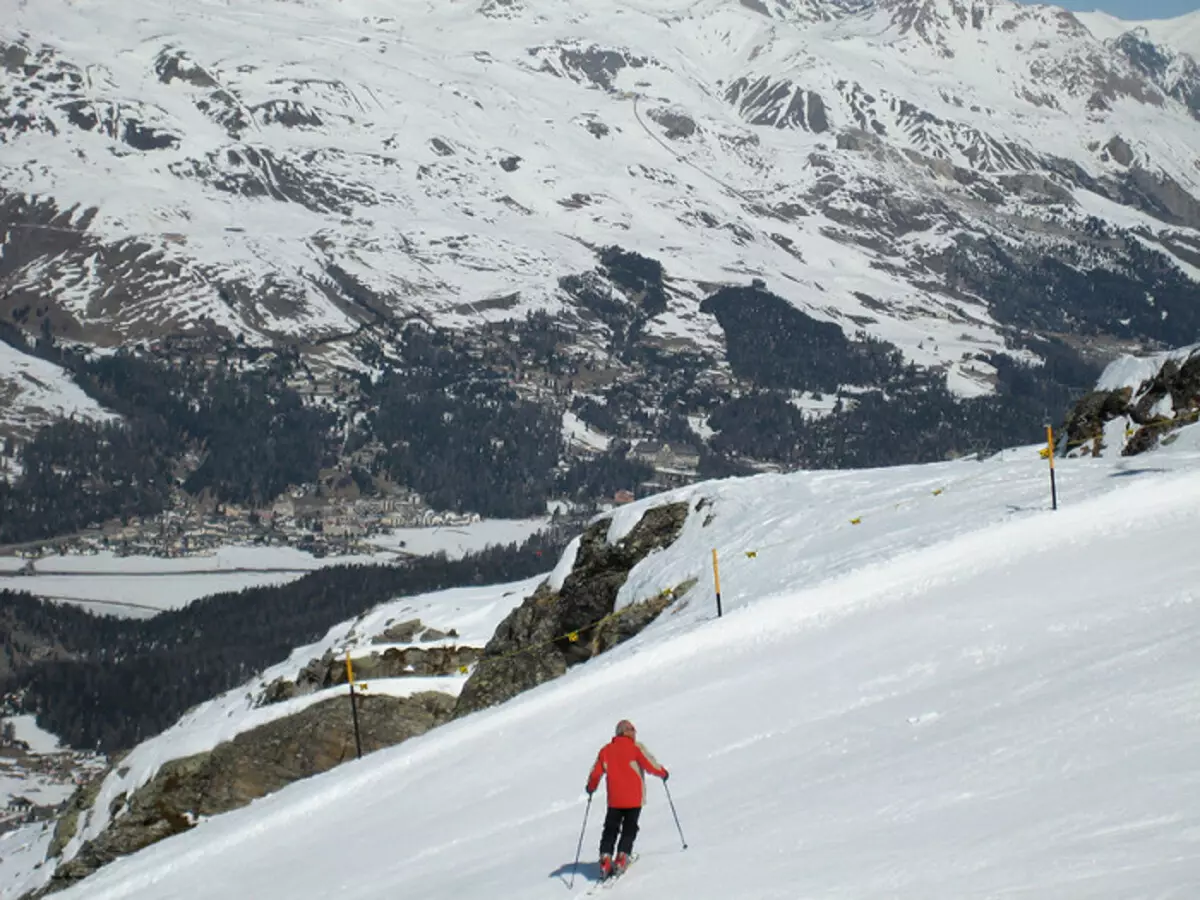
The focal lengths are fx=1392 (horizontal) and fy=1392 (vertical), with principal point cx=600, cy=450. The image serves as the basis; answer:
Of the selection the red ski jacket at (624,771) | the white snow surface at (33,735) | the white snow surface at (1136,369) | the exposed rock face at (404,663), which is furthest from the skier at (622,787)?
the white snow surface at (33,735)

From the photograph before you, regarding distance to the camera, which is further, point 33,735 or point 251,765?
point 33,735

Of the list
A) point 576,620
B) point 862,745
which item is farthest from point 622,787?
point 576,620

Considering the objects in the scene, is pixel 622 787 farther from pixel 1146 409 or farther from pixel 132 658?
pixel 132 658

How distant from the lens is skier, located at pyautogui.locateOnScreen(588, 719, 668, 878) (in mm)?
15969

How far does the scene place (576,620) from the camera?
4212 cm

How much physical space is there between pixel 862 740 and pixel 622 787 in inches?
189

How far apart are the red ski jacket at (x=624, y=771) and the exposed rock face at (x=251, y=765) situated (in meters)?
23.3

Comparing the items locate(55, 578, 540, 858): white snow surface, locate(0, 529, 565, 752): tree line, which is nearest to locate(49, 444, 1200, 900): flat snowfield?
locate(55, 578, 540, 858): white snow surface

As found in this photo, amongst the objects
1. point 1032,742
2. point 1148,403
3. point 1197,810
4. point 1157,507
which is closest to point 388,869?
point 1032,742

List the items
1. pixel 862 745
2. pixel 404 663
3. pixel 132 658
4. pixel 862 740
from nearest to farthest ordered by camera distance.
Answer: pixel 862 745 → pixel 862 740 → pixel 404 663 → pixel 132 658

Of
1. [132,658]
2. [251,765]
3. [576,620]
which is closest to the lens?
[251,765]

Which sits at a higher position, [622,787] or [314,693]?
[622,787]

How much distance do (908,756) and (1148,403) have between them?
26265 mm

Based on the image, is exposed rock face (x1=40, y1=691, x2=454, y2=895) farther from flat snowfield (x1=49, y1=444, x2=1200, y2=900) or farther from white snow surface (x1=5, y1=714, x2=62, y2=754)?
white snow surface (x1=5, y1=714, x2=62, y2=754)
